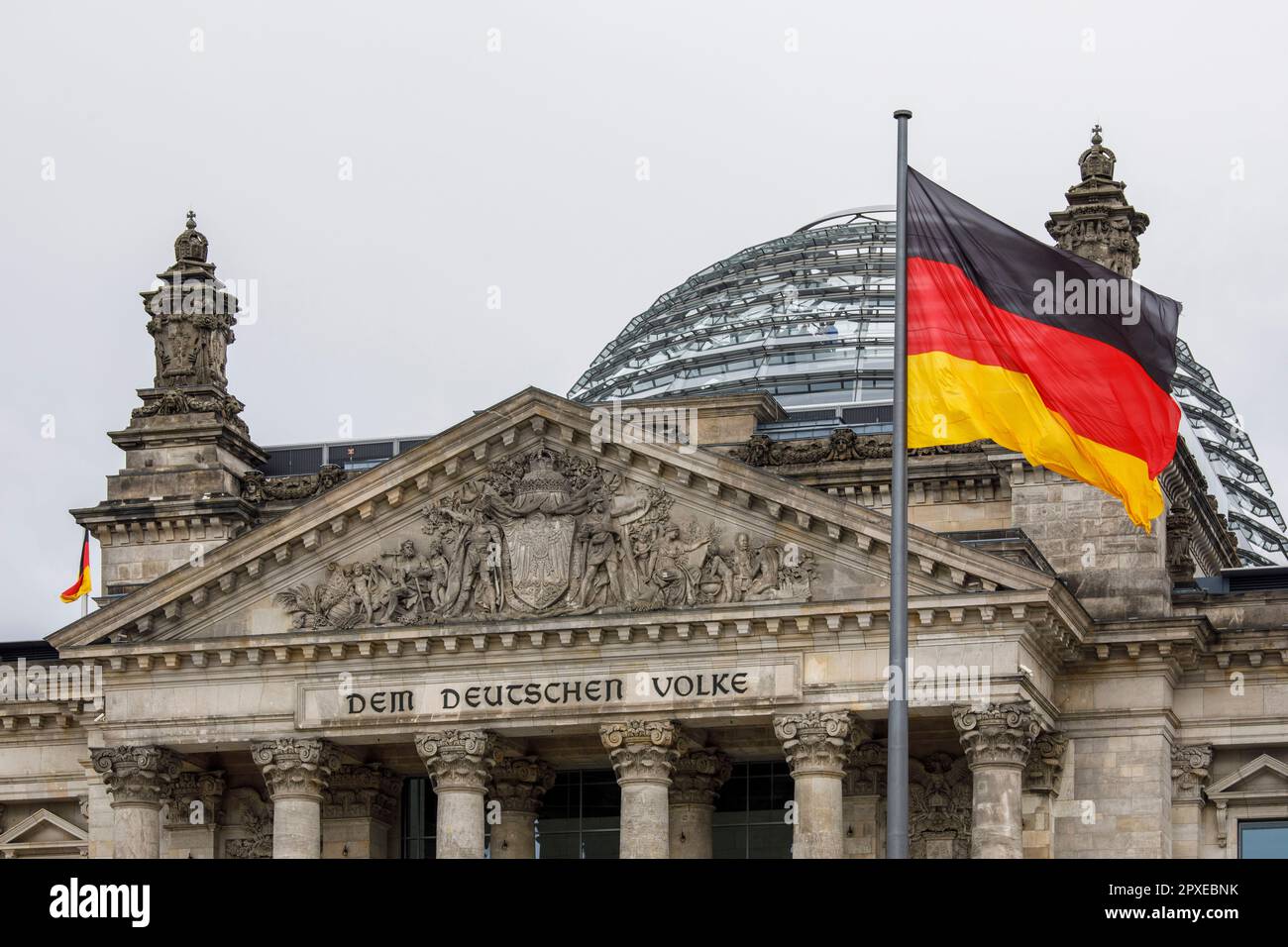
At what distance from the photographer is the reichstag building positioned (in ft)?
178

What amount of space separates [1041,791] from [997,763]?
3.46m

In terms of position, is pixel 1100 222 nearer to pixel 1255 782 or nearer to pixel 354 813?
pixel 1255 782

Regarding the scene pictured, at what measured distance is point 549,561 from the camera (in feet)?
184

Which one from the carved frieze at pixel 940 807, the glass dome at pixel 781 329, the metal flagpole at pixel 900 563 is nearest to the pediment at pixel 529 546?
the carved frieze at pixel 940 807

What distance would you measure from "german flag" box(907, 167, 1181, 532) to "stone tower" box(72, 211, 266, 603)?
29743 millimetres

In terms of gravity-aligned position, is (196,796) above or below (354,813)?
above

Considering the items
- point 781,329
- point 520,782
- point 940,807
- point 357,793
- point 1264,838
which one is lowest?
point 1264,838

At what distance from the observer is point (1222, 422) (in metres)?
105

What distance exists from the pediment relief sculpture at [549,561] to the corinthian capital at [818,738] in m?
2.45

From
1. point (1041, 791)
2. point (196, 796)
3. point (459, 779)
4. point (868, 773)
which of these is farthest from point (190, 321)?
point (1041, 791)

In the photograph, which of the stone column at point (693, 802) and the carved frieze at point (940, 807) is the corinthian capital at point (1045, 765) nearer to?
the carved frieze at point (940, 807)

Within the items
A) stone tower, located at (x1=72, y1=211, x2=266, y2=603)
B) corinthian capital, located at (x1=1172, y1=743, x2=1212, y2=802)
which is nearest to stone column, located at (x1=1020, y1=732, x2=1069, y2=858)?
corinthian capital, located at (x1=1172, y1=743, x2=1212, y2=802)
